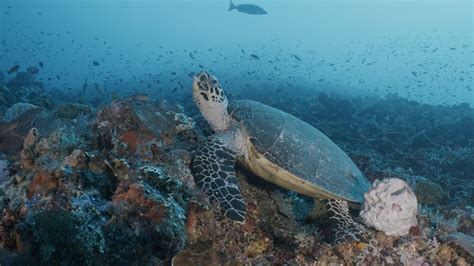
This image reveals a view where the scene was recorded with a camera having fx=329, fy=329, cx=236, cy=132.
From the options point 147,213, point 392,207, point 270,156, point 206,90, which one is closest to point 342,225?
point 392,207

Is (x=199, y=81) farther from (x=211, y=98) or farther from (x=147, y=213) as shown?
(x=147, y=213)

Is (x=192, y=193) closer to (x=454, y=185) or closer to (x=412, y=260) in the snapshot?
(x=412, y=260)

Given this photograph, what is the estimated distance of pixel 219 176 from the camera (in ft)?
12.6

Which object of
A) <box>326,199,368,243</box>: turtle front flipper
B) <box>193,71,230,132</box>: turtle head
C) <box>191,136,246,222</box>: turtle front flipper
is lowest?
<box>326,199,368,243</box>: turtle front flipper

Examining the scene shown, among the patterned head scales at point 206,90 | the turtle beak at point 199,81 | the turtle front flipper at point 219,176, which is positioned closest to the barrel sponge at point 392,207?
the turtle front flipper at point 219,176

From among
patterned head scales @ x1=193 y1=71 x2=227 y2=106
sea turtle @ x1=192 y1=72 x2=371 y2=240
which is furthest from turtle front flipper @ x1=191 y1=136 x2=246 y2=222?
patterned head scales @ x1=193 y1=71 x2=227 y2=106

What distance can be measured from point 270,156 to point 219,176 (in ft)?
2.79

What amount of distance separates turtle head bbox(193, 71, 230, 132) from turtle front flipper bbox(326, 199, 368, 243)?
186cm

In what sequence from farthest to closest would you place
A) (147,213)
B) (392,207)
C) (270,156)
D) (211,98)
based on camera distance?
(211,98) → (270,156) → (392,207) → (147,213)

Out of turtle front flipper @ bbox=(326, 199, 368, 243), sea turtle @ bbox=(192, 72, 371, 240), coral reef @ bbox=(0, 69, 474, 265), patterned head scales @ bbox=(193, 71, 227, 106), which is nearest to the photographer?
coral reef @ bbox=(0, 69, 474, 265)

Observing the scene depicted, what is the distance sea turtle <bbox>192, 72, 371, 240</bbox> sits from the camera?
3.91m

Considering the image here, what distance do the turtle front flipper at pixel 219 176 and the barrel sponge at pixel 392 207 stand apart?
4.92 feet

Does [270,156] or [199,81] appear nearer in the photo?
[270,156]

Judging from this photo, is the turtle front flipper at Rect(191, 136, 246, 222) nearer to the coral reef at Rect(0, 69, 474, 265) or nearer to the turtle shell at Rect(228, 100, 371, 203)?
the coral reef at Rect(0, 69, 474, 265)
